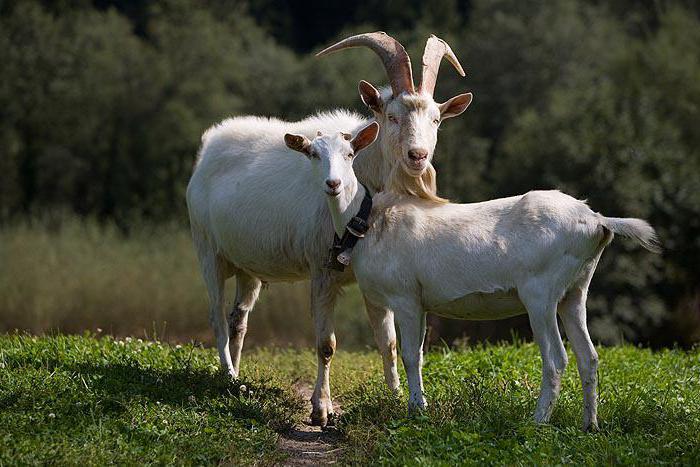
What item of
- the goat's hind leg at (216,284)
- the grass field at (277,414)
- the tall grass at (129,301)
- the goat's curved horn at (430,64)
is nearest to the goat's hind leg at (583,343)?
the grass field at (277,414)

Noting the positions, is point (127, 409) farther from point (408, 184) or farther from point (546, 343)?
point (546, 343)

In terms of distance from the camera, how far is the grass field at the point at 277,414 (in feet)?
20.3

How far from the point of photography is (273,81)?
34.2m

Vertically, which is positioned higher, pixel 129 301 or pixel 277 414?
pixel 277 414

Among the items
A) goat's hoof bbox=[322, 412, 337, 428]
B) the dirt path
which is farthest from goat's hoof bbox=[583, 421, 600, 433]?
goat's hoof bbox=[322, 412, 337, 428]

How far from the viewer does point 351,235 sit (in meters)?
7.30

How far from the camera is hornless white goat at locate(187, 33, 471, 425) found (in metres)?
7.79

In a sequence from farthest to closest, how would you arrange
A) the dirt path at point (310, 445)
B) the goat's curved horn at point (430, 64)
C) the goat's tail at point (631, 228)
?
1. the goat's curved horn at point (430, 64)
2. the dirt path at point (310, 445)
3. the goat's tail at point (631, 228)

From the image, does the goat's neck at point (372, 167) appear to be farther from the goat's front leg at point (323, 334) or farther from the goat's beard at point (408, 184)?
the goat's front leg at point (323, 334)

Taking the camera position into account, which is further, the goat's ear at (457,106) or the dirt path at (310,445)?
the goat's ear at (457,106)

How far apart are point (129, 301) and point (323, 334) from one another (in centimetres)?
1051

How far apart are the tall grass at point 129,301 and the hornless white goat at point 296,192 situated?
7100 millimetres

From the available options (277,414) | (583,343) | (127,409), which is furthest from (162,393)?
(583,343)

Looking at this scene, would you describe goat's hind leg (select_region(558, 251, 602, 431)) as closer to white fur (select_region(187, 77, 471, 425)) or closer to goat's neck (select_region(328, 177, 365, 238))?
white fur (select_region(187, 77, 471, 425))
